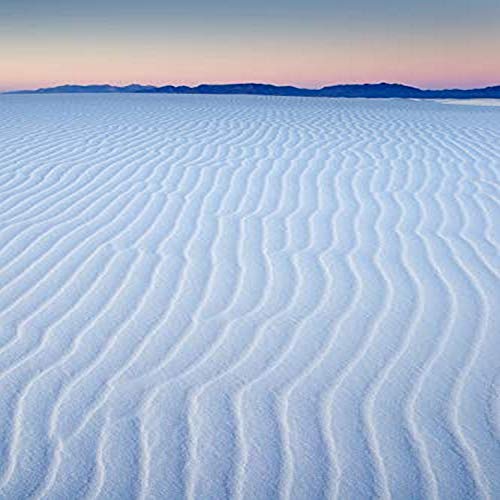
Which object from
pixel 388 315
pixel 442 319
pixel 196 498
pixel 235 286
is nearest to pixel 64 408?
pixel 196 498

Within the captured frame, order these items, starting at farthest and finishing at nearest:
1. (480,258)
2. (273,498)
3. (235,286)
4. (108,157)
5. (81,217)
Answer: (108,157)
(81,217)
(480,258)
(235,286)
(273,498)

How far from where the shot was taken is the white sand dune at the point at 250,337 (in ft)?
7.02

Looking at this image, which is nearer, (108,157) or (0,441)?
(0,441)

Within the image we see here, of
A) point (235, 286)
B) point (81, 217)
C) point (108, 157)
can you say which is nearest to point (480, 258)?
point (235, 286)

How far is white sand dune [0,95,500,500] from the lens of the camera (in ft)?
7.02

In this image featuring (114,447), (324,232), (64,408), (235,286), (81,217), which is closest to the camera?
(114,447)

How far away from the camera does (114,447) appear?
223 cm

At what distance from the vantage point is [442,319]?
3.08 meters

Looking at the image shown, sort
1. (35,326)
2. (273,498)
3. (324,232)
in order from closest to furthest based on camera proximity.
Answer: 1. (273,498)
2. (35,326)
3. (324,232)

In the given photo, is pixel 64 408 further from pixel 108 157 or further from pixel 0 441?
pixel 108 157

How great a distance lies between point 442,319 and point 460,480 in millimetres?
1127

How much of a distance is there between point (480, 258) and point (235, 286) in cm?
154

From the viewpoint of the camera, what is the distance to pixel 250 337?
2.95 metres

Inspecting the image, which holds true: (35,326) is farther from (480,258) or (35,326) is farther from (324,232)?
(480,258)
